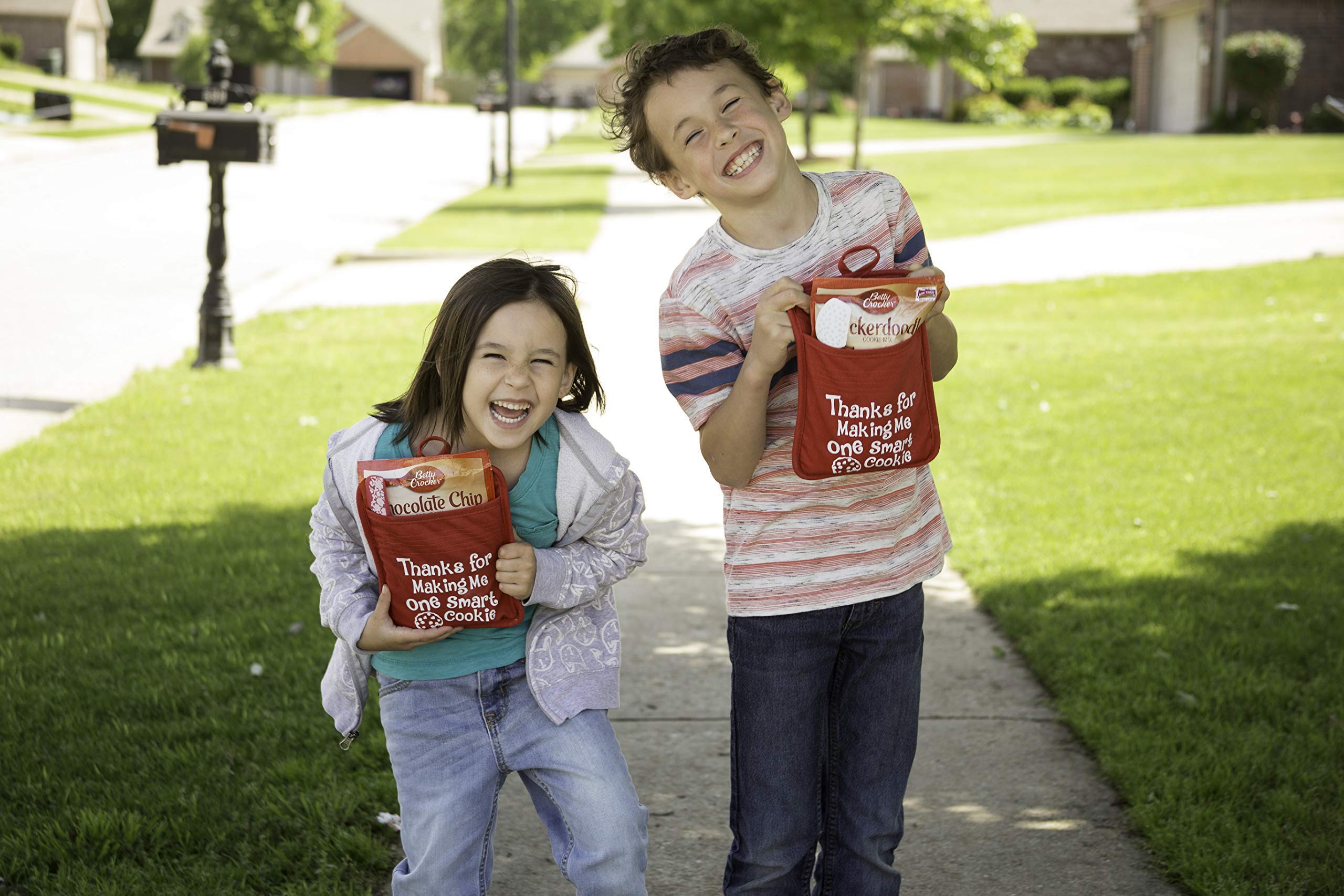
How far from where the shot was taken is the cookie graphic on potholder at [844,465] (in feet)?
7.43

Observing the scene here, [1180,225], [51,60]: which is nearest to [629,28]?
[1180,225]

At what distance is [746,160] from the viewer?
7.72 feet

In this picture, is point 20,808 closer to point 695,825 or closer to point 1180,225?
point 695,825

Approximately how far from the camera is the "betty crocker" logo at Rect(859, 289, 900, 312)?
221 centimetres

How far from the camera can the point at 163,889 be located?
2984 millimetres

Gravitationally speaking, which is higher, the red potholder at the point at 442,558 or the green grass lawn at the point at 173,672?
the red potholder at the point at 442,558

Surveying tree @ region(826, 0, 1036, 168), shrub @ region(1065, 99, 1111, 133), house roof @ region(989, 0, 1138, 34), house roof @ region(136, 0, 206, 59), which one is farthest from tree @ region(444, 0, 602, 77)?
tree @ region(826, 0, 1036, 168)

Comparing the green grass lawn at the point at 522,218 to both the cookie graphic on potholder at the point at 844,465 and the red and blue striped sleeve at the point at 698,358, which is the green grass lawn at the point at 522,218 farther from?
the cookie graphic on potholder at the point at 844,465

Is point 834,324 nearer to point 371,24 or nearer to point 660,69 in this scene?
point 660,69

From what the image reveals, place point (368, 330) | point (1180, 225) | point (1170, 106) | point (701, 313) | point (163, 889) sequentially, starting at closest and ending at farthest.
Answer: point (701, 313) < point (163, 889) < point (368, 330) < point (1180, 225) < point (1170, 106)

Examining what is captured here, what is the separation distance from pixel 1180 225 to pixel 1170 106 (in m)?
33.2

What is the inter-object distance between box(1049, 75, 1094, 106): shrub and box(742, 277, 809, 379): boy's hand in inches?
2132

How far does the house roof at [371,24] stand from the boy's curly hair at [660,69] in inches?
3632

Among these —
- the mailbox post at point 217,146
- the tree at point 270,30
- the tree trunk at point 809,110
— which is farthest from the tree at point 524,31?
the mailbox post at point 217,146
